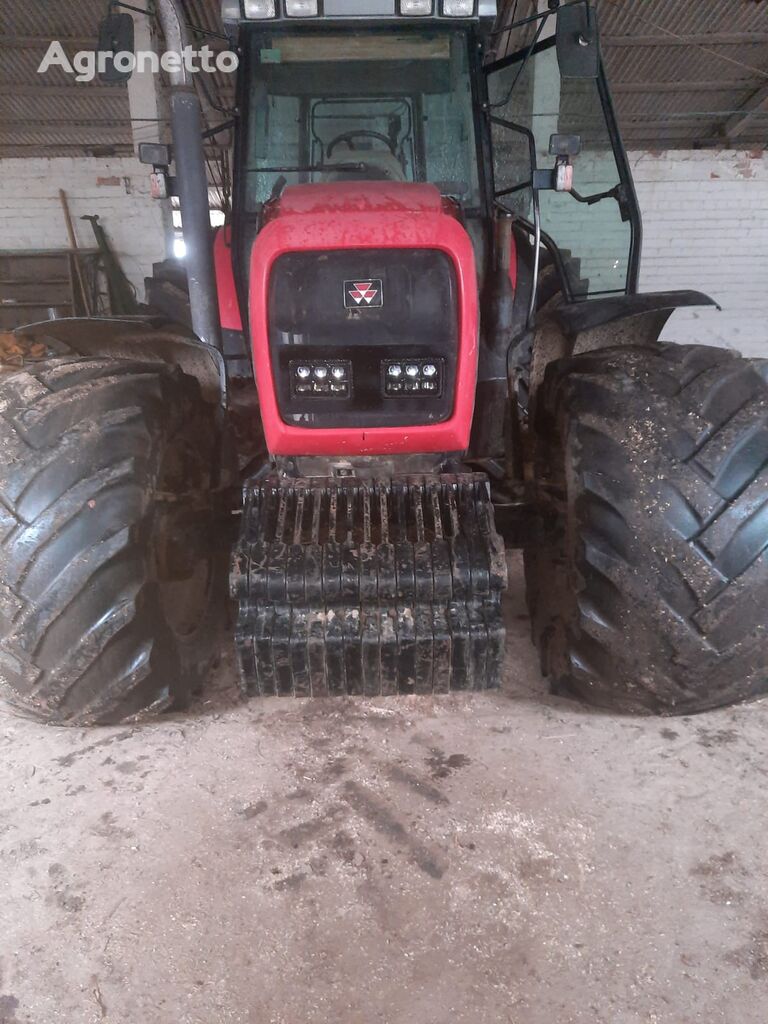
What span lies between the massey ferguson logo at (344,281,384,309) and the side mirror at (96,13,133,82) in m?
Result: 1.40

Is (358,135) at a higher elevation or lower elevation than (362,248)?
higher

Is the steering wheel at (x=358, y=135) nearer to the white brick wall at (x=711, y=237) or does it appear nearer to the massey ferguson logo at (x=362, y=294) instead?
the massey ferguson logo at (x=362, y=294)

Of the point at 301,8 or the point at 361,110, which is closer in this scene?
the point at 301,8

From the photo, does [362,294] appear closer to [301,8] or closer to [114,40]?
[301,8]

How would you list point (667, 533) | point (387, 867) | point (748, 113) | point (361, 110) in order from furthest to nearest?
point (748, 113) → point (361, 110) → point (667, 533) → point (387, 867)

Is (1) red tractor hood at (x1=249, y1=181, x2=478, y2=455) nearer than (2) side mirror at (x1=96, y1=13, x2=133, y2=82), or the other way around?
(1) red tractor hood at (x1=249, y1=181, x2=478, y2=455)

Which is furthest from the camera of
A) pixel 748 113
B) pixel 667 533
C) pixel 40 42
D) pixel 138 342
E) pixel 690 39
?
pixel 748 113

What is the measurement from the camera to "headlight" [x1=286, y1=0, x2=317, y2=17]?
241 centimetres

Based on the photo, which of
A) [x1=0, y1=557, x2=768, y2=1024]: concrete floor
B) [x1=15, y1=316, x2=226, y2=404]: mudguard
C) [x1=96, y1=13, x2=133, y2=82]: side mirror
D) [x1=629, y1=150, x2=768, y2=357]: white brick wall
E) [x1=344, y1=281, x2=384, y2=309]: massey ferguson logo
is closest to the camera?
[x1=0, y1=557, x2=768, y2=1024]: concrete floor

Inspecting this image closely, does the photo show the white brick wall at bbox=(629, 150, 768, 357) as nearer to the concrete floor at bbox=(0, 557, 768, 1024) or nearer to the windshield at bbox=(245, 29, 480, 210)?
the windshield at bbox=(245, 29, 480, 210)

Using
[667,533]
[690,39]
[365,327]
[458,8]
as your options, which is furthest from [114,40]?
[690,39]

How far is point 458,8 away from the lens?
7.97ft

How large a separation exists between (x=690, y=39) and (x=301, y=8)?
660 cm

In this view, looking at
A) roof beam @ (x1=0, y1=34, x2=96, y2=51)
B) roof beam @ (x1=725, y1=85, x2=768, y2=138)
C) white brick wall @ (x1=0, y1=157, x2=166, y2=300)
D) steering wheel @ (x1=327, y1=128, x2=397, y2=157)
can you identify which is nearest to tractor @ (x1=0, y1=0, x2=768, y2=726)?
steering wheel @ (x1=327, y1=128, x2=397, y2=157)
